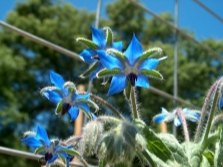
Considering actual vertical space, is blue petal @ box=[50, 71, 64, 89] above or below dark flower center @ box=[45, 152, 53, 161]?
above

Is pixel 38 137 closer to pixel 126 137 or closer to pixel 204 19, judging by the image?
pixel 126 137

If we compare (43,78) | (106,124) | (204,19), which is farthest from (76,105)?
(43,78)

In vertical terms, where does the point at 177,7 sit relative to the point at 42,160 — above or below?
above

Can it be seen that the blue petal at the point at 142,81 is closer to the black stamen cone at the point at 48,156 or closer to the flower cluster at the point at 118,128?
the flower cluster at the point at 118,128

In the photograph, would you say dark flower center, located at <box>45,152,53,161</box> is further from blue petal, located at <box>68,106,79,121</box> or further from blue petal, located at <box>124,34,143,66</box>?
blue petal, located at <box>124,34,143,66</box>

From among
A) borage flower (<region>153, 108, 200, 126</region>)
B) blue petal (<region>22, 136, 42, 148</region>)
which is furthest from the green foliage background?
blue petal (<region>22, 136, 42, 148</region>)

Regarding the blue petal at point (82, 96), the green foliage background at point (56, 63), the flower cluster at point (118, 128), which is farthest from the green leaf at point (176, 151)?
the green foliage background at point (56, 63)
